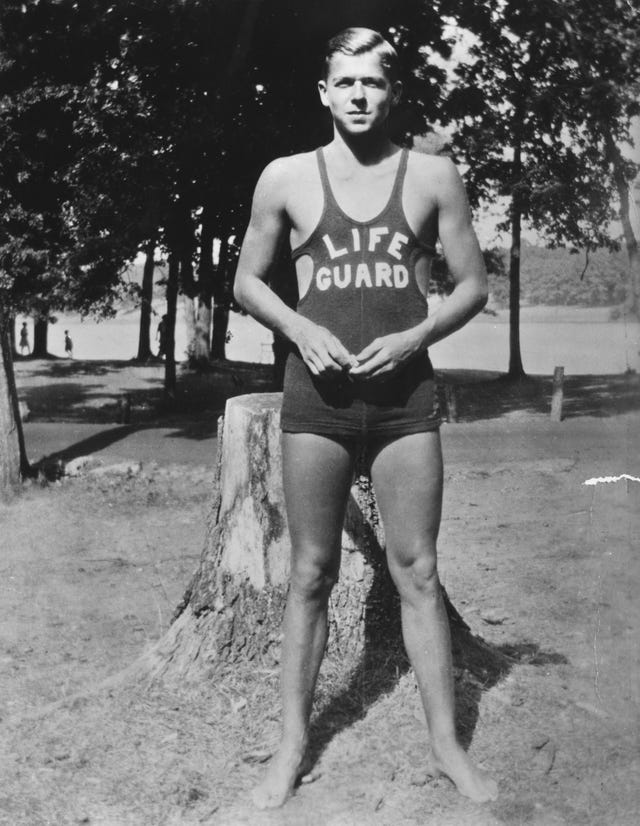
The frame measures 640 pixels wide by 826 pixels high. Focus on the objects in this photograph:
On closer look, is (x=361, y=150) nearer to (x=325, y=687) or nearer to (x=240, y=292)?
(x=240, y=292)

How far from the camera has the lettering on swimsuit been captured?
118 inches

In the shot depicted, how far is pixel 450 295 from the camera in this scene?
303cm

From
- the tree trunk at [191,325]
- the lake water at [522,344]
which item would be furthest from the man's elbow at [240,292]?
the lake water at [522,344]

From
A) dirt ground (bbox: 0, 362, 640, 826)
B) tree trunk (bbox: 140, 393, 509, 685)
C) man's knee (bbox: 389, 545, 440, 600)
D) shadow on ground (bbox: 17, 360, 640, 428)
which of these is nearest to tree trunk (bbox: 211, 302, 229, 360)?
shadow on ground (bbox: 17, 360, 640, 428)

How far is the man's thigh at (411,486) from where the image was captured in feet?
9.99

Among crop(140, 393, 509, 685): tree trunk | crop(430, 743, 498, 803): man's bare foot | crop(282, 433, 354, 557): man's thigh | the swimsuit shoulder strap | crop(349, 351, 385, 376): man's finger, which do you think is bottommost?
crop(430, 743, 498, 803): man's bare foot

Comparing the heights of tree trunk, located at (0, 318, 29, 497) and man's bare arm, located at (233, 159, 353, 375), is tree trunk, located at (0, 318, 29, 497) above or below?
below

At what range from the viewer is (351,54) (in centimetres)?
299

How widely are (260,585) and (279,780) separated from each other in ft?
3.20

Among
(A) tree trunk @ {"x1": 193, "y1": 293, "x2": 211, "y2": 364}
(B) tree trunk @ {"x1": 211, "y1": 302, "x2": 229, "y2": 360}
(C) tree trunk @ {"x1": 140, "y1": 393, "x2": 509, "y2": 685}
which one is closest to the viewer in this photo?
(C) tree trunk @ {"x1": 140, "y1": 393, "x2": 509, "y2": 685}

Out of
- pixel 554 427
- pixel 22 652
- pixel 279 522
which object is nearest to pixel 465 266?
A: pixel 279 522

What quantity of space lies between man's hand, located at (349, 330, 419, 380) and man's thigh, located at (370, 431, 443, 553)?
0.79 ft

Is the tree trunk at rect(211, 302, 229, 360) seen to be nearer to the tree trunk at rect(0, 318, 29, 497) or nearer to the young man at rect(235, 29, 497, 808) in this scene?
the tree trunk at rect(0, 318, 29, 497)

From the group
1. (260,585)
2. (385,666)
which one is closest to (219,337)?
(260,585)
